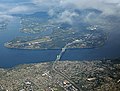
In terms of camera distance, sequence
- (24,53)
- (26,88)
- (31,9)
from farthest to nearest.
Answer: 1. (31,9)
2. (24,53)
3. (26,88)

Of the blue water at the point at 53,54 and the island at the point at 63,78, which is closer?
the island at the point at 63,78

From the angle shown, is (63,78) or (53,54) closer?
(63,78)

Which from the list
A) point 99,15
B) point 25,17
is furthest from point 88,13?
→ point 25,17

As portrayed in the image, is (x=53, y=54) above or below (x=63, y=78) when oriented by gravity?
below

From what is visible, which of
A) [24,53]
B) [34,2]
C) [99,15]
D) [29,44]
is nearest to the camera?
[24,53]

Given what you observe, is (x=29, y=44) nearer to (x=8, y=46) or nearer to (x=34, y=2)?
(x=8, y=46)

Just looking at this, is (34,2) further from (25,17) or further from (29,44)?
(29,44)

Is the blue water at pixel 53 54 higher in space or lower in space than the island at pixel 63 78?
lower

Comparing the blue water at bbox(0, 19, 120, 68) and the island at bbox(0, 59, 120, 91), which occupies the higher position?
the island at bbox(0, 59, 120, 91)

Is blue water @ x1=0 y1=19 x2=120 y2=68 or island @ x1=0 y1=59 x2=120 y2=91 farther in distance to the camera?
blue water @ x1=0 y1=19 x2=120 y2=68

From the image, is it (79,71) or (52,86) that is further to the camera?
(79,71)
